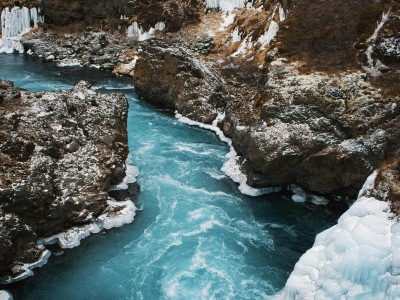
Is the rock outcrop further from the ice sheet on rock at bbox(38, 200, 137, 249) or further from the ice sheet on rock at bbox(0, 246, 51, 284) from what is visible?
the ice sheet on rock at bbox(38, 200, 137, 249)

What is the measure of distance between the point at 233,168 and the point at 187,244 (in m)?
8.39

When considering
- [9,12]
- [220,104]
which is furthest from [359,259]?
[9,12]

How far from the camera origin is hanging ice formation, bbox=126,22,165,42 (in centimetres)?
5450

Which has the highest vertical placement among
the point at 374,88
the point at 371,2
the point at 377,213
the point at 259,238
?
the point at 371,2

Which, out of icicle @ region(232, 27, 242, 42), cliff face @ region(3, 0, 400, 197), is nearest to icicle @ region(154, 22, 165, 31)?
icicle @ region(232, 27, 242, 42)

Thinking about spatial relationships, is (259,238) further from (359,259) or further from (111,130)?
(111,130)

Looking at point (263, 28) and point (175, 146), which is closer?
point (175, 146)

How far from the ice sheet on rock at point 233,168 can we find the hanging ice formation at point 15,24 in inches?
1314

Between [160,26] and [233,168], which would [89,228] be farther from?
[160,26]

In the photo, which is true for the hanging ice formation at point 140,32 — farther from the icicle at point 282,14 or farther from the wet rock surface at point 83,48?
the icicle at point 282,14

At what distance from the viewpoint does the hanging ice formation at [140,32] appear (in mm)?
54500

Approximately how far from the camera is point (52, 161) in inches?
878

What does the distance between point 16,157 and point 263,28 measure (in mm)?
24925

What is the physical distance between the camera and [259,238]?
21.9 metres
